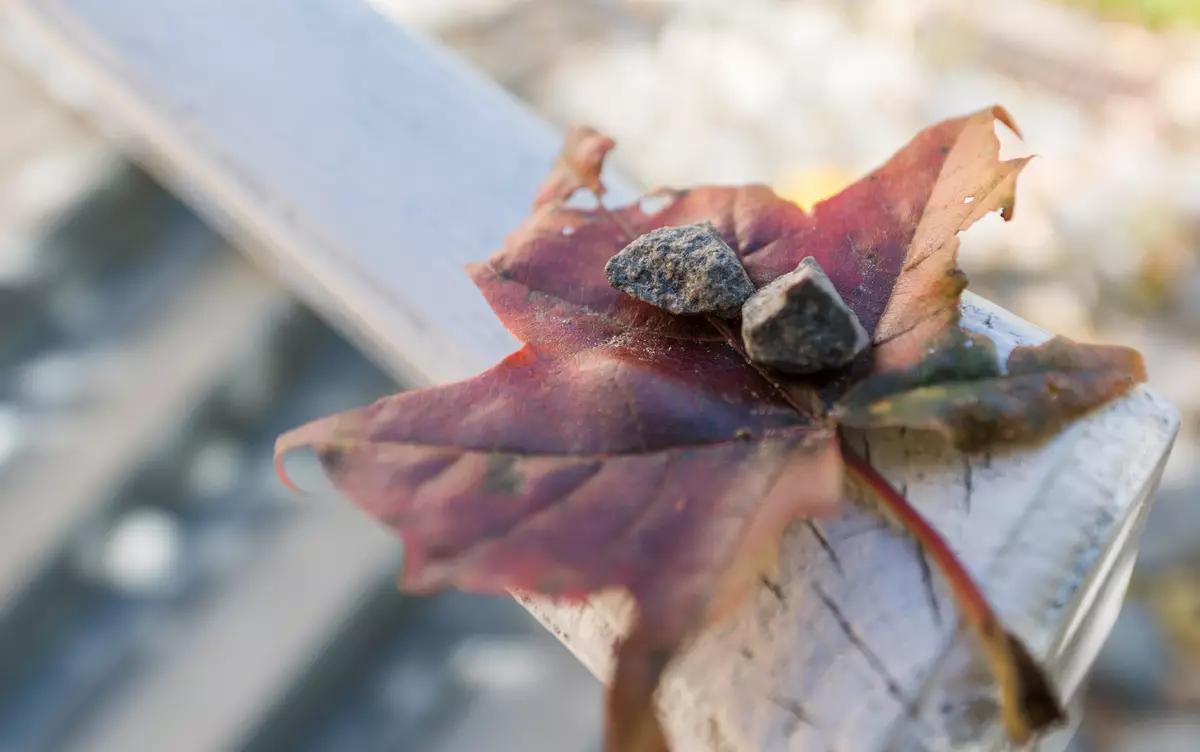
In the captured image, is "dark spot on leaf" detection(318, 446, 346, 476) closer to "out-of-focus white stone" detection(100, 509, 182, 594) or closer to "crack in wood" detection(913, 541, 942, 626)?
"crack in wood" detection(913, 541, 942, 626)

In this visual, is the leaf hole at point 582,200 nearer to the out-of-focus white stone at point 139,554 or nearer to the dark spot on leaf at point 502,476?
the dark spot on leaf at point 502,476

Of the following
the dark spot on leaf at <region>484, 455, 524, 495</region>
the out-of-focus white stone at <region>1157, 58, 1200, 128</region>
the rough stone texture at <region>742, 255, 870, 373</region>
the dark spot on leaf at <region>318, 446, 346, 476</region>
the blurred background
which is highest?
the dark spot on leaf at <region>318, 446, 346, 476</region>

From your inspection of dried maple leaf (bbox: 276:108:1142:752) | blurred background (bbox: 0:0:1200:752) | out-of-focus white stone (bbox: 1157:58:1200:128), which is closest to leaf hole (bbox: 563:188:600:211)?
dried maple leaf (bbox: 276:108:1142:752)

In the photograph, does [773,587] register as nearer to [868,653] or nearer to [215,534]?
[868,653]

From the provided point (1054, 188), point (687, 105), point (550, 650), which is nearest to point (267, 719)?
point (550, 650)

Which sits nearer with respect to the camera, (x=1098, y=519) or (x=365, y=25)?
(x=1098, y=519)

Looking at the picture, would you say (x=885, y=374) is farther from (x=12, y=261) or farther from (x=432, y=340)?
(x=12, y=261)

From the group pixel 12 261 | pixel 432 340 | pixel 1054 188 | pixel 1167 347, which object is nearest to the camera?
pixel 432 340

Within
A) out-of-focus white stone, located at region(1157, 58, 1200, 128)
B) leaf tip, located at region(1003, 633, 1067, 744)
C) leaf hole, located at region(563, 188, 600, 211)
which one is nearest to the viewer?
leaf tip, located at region(1003, 633, 1067, 744)
